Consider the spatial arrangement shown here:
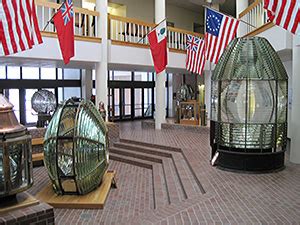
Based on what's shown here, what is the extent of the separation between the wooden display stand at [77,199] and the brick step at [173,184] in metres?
1.20

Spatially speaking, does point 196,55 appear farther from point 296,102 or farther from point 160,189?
point 160,189

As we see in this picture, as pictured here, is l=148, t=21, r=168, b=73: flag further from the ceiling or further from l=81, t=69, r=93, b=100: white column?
the ceiling

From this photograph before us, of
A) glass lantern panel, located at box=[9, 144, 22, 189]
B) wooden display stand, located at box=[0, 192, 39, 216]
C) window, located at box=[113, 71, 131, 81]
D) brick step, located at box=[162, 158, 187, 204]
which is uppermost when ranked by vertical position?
window, located at box=[113, 71, 131, 81]

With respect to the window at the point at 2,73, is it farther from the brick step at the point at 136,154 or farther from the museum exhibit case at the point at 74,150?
the museum exhibit case at the point at 74,150

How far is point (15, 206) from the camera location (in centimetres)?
372

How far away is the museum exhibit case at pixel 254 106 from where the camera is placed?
6.54 meters

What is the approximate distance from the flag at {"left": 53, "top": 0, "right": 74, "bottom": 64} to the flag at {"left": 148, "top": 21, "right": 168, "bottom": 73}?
3.71 meters

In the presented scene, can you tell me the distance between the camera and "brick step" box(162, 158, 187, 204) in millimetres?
5636

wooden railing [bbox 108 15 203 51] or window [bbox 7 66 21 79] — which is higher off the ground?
wooden railing [bbox 108 15 203 51]

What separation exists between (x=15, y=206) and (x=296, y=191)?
426 cm

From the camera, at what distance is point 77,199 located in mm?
5570

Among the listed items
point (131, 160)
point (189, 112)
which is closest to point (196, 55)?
point (189, 112)

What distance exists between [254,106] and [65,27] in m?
5.11

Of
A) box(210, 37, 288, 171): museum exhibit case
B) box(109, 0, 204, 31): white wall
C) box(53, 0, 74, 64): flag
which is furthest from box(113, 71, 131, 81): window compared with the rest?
box(210, 37, 288, 171): museum exhibit case
